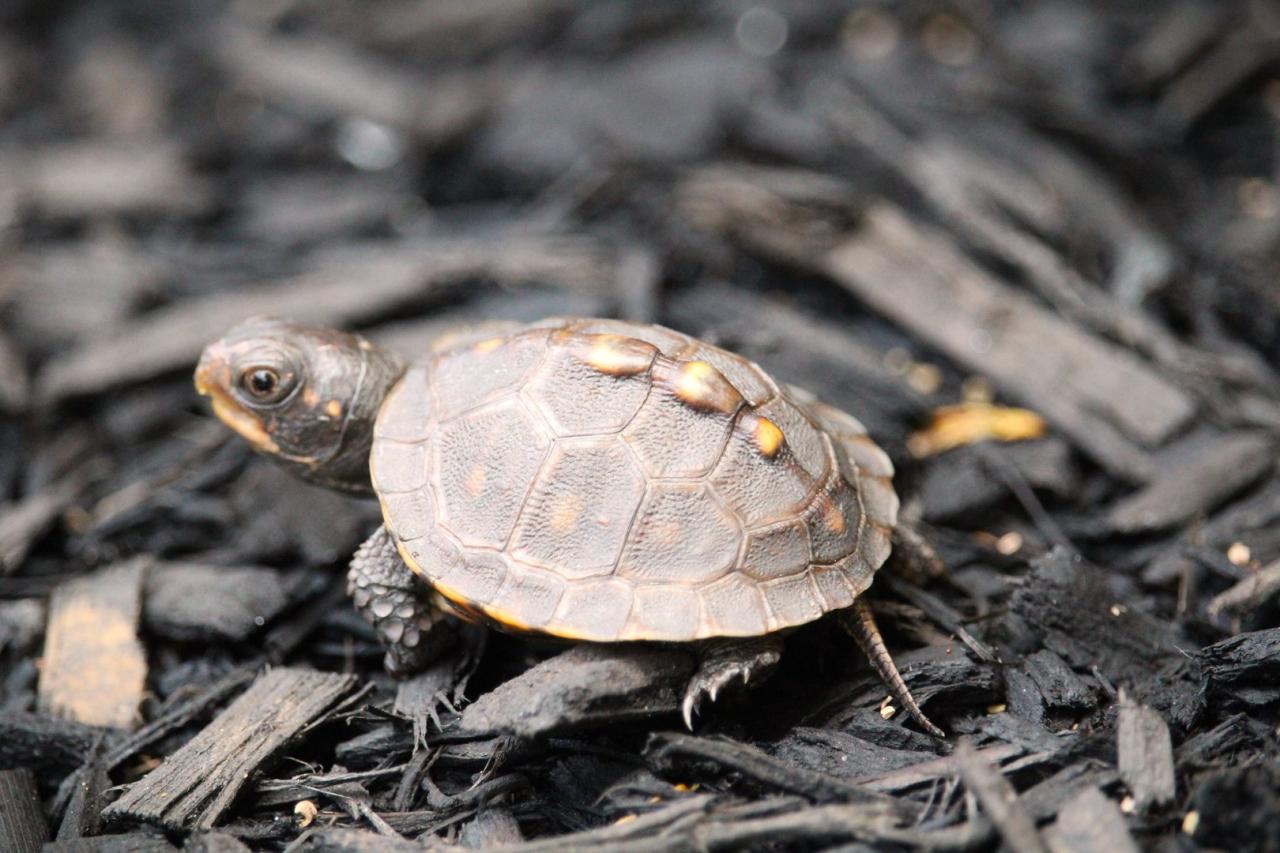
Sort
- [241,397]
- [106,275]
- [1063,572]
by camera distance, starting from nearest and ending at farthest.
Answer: [1063,572] < [241,397] < [106,275]

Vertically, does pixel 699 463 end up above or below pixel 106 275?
above

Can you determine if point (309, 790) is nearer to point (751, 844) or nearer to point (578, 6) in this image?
point (751, 844)

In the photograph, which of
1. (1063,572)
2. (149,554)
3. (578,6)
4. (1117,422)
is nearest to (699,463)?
(1063,572)

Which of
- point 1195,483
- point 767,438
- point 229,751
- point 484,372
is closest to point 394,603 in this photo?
point 229,751

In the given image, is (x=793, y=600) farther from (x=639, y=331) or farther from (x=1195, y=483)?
(x=1195, y=483)

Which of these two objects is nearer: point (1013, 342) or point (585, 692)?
point (585, 692)

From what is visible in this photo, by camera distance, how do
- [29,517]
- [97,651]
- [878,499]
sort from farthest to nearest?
1. [29,517]
2. [97,651]
3. [878,499]
